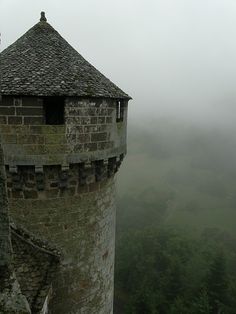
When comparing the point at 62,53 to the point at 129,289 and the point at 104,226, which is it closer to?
the point at 104,226

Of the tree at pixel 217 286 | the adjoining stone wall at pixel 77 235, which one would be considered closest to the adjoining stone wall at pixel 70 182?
the adjoining stone wall at pixel 77 235

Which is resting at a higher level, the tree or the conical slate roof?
the conical slate roof

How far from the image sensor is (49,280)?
23.6 feet

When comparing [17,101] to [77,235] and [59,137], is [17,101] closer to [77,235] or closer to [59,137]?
[59,137]

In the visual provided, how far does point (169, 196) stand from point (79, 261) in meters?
99.7

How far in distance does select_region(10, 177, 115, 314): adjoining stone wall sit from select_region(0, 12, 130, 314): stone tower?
0.02 meters

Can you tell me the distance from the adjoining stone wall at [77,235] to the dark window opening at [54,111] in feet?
5.89

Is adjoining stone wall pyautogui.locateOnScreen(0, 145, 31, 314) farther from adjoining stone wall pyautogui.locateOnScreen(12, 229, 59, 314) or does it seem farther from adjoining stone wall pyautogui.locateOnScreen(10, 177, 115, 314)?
adjoining stone wall pyautogui.locateOnScreen(10, 177, 115, 314)

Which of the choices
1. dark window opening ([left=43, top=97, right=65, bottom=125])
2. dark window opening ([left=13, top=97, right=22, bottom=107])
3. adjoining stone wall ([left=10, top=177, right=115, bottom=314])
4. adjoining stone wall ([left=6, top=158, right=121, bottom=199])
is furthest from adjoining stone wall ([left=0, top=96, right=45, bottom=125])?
adjoining stone wall ([left=10, top=177, right=115, bottom=314])

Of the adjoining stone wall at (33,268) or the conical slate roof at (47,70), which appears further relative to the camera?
the conical slate roof at (47,70)

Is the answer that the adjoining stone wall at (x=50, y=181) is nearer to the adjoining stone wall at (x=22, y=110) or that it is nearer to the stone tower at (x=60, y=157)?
the stone tower at (x=60, y=157)

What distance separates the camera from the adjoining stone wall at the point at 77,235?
9.00m

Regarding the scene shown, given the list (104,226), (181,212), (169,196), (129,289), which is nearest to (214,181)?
(169,196)

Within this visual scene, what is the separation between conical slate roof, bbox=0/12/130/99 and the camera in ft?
27.4
